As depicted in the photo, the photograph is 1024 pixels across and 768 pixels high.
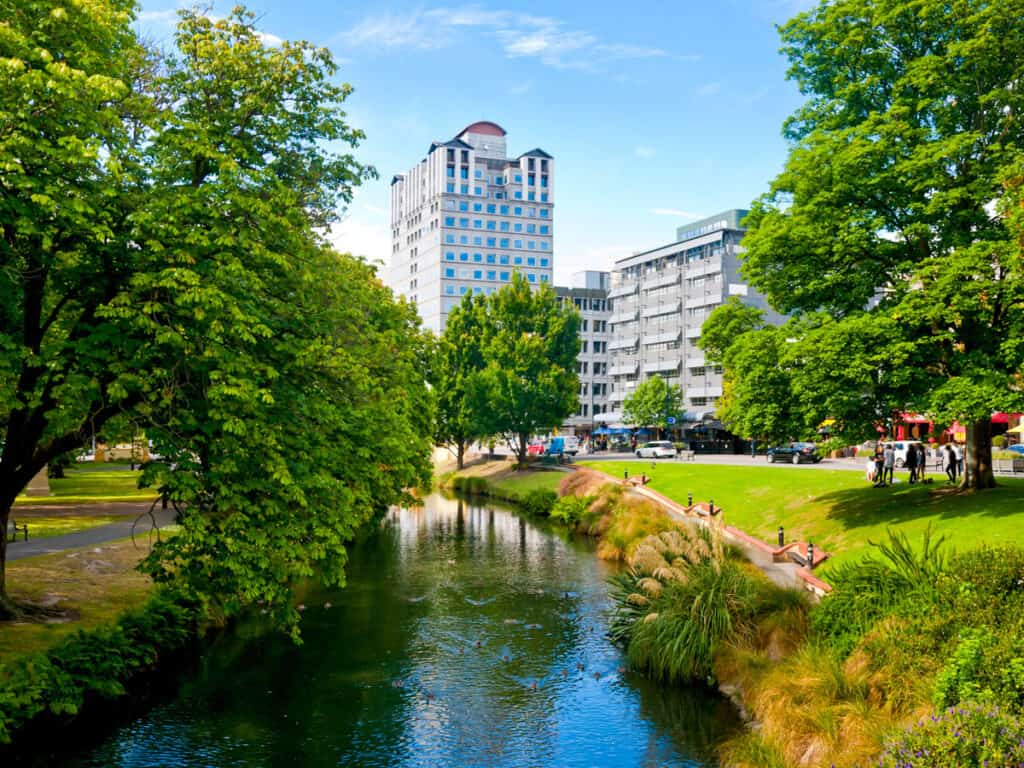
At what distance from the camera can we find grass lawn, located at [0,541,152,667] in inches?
717

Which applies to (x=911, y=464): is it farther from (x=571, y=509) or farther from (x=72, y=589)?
(x=72, y=589)

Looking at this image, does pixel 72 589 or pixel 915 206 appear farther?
pixel 915 206

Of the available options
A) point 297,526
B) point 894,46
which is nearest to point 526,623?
point 297,526

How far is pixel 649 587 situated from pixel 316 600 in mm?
12849

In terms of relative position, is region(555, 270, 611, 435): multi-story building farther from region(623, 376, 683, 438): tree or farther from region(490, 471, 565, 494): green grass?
region(490, 471, 565, 494): green grass

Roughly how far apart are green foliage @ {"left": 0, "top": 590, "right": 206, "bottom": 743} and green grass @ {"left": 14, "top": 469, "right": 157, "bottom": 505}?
54.3 ft

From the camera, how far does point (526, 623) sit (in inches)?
1021

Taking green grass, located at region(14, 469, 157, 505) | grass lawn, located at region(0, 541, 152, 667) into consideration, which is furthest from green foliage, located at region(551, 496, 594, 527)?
grass lawn, located at region(0, 541, 152, 667)

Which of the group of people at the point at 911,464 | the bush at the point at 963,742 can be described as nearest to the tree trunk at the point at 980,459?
the group of people at the point at 911,464

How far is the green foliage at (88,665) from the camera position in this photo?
1550 centimetres

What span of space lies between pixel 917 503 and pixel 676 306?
10744 centimetres

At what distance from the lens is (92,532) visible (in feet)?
104

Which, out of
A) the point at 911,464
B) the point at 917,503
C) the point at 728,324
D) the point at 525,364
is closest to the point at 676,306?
the point at 525,364

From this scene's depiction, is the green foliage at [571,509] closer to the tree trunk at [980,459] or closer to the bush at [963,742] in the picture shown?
the tree trunk at [980,459]
